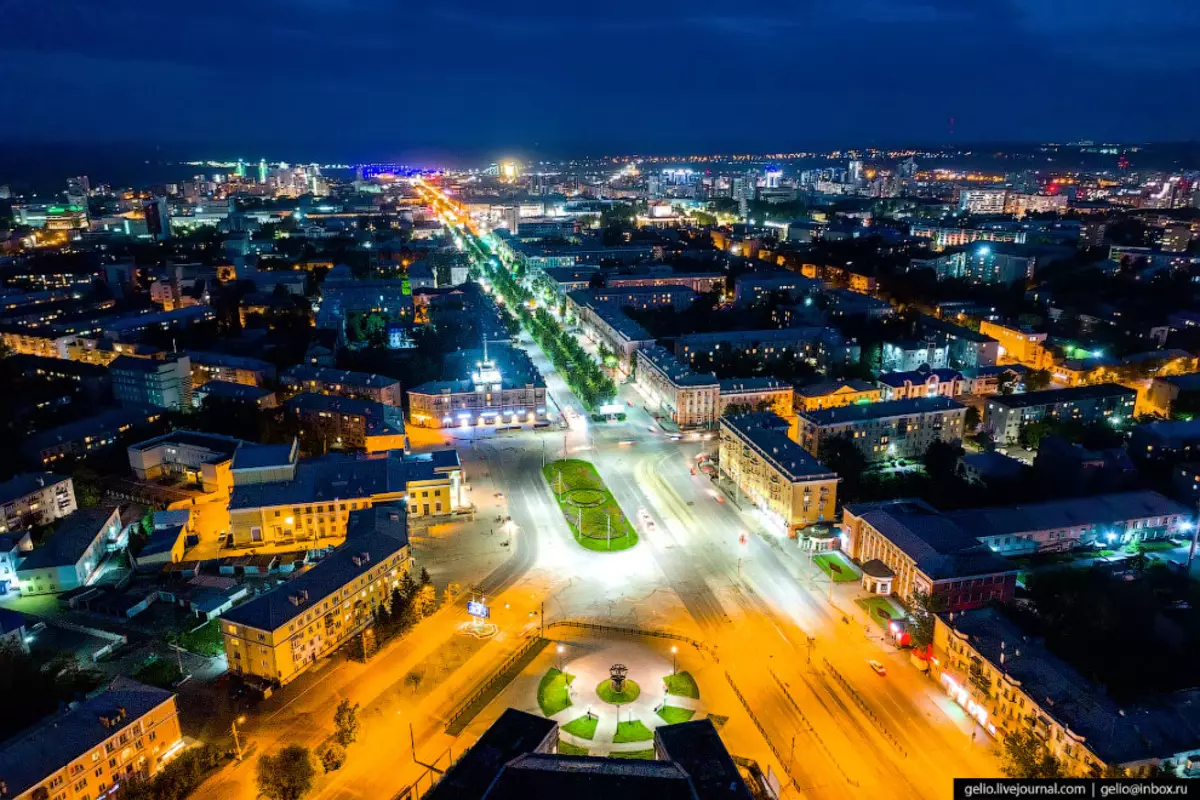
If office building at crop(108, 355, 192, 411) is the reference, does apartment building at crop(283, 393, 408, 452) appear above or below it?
below

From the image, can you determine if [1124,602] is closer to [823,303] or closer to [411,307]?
[823,303]

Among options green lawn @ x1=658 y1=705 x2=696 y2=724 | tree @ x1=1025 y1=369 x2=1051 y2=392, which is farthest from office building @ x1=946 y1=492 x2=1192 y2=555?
tree @ x1=1025 y1=369 x2=1051 y2=392

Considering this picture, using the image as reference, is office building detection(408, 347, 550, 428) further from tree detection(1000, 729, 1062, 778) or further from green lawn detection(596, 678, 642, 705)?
tree detection(1000, 729, 1062, 778)

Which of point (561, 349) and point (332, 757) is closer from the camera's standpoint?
point (332, 757)

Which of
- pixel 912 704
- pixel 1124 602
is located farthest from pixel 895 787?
pixel 1124 602

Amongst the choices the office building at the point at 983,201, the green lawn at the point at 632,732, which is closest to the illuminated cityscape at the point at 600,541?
the green lawn at the point at 632,732

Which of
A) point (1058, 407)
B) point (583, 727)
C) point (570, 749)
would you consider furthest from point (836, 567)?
point (1058, 407)

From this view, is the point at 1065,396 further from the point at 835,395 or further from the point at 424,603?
the point at 424,603
